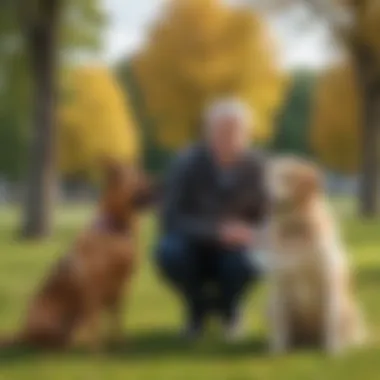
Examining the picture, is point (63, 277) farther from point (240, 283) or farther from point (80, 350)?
point (240, 283)

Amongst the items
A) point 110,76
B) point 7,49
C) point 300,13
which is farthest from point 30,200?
point 110,76

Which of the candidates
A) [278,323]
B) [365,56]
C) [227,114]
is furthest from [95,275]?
[365,56]

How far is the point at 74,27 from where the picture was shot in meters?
15.3

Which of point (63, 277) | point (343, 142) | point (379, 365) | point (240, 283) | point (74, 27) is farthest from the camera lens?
point (343, 142)

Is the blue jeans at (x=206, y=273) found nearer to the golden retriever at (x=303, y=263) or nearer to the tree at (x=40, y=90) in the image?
the golden retriever at (x=303, y=263)

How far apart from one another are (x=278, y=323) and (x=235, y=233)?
520mm

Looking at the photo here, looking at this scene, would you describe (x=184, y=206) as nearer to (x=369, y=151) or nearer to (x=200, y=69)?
(x=369, y=151)

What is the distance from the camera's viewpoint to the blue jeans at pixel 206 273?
203 inches

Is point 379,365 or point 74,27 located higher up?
point 74,27

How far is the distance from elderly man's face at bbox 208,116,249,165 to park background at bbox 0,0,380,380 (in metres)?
0.93

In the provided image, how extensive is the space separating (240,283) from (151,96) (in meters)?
20.6

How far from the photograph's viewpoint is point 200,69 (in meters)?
25.1

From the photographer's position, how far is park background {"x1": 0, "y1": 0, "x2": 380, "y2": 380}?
4.73 metres

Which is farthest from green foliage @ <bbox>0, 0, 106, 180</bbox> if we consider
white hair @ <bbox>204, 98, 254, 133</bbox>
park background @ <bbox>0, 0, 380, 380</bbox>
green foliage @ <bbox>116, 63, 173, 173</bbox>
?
green foliage @ <bbox>116, 63, 173, 173</bbox>
